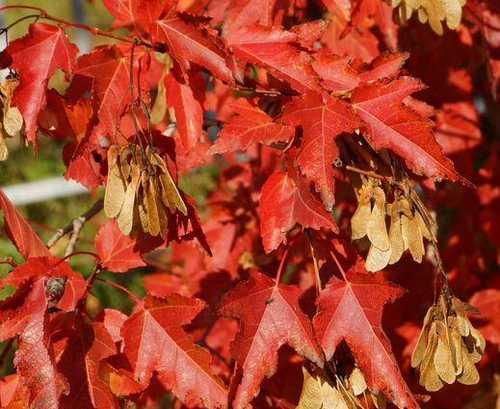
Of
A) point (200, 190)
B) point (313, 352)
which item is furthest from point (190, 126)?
point (200, 190)

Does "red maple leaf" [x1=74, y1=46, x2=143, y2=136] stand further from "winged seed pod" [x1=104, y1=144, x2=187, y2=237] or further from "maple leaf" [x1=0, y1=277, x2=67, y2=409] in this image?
"maple leaf" [x1=0, y1=277, x2=67, y2=409]

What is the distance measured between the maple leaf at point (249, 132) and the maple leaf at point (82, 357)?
12.4 inches

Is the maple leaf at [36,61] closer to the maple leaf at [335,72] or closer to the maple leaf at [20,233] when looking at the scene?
the maple leaf at [20,233]

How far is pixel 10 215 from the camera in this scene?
126 cm

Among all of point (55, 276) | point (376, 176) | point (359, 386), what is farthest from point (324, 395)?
point (55, 276)

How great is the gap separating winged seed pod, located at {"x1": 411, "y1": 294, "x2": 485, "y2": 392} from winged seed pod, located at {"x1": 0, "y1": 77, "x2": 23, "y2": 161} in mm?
611

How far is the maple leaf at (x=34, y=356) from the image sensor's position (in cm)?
114

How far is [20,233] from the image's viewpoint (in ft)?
4.24

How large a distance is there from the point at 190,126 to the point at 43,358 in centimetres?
43

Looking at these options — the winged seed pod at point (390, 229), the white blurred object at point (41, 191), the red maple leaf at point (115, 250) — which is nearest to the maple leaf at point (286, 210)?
the winged seed pod at point (390, 229)

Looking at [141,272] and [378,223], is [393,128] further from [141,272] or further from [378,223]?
[141,272]

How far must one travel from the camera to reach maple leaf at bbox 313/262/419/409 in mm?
1203

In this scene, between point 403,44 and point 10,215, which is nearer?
point 10,215

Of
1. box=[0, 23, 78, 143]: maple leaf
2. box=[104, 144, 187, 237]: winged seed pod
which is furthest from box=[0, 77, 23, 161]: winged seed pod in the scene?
box=[104, 144, 187, 237]: winged seed pod
